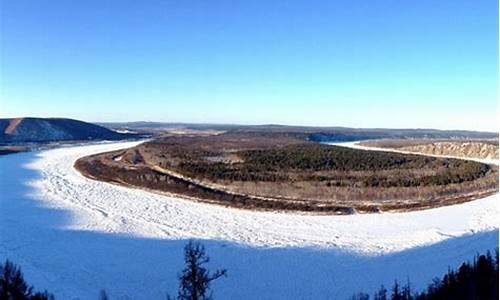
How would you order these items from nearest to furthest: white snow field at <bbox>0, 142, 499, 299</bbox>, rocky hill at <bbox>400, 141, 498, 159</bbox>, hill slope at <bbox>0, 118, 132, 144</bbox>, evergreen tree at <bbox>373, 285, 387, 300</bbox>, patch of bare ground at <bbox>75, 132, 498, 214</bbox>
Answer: evergreen tree at <bbox>373, 285, 387, 300</bbox>, white snow field at <bbox>0, 142, 499, 299</bbox>, patch of bare ground at <bbox>75, 132, 498, 214</bbox>, rocky hill at <bbox>400, 141, 498, 159</bbox>, hill slope at <bbox>0, 118, 132, 144</bbox>

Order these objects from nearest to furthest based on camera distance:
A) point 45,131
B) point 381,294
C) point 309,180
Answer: point 381,294 → point 309,180 → point 45,131

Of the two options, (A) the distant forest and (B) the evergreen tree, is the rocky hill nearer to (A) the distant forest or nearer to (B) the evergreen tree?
(A) the distant forest

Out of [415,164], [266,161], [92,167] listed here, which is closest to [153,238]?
[92,167]

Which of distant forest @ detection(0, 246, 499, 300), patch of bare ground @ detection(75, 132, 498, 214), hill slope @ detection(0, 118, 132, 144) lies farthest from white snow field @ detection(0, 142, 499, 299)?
hill slope @ detection(0, 118, 132, 144)

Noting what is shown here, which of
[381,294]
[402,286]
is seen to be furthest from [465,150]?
[381,294]

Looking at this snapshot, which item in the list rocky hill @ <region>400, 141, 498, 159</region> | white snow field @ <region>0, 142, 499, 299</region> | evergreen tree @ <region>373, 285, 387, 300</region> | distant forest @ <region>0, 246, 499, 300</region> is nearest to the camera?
distant forest @ <region>0, 246, 499, 300</region>

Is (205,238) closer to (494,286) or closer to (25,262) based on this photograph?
(25,262)

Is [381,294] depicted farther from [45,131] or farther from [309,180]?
[45,131]
